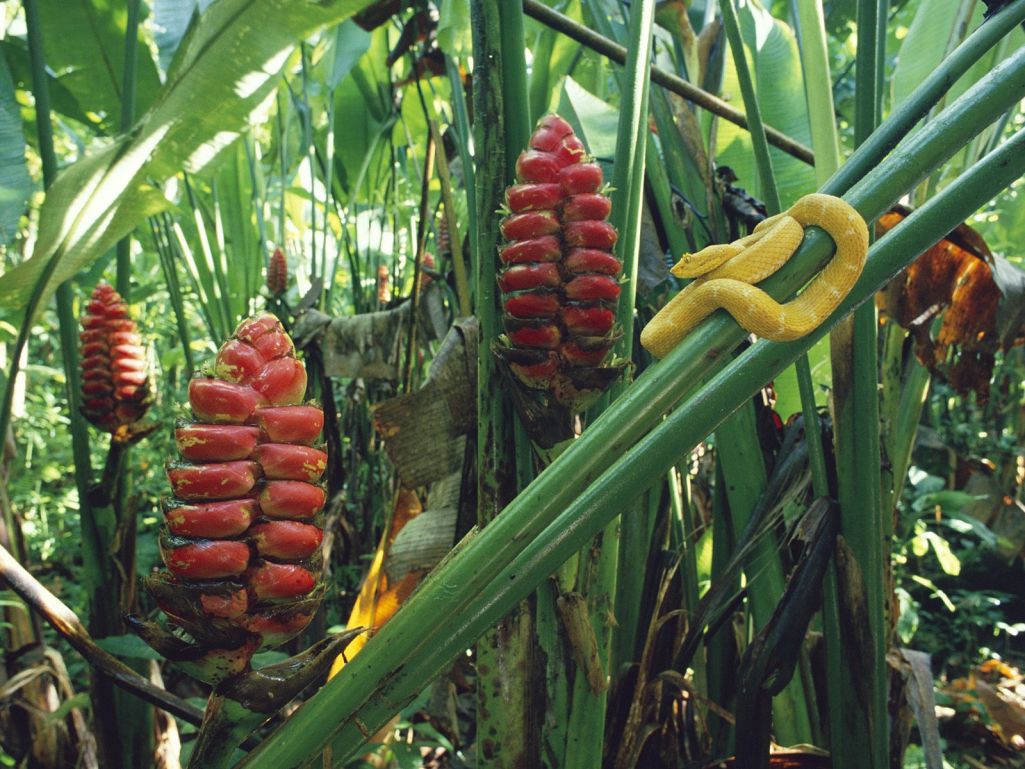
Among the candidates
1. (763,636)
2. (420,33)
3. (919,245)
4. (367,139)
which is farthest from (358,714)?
(367,139)

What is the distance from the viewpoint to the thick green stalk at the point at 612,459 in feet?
1.58

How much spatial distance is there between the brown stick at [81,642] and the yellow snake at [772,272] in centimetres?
57

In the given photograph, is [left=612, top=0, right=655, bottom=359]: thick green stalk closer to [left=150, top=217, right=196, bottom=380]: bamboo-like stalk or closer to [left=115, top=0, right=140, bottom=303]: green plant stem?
[left=115, top=0, right=140, bottom=303]: green plant stem

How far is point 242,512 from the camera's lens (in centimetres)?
55

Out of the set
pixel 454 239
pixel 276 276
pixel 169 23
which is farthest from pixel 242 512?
pixel 276 276

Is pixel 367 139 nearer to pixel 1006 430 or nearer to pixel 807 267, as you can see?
pixel 807 267

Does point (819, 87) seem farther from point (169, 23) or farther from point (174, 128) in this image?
point (169, 23)

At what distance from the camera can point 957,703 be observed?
252 centimetres

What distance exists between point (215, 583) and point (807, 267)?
47cm

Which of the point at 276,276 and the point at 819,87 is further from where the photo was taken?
the point at 276,276

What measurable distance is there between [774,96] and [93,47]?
1704 mm

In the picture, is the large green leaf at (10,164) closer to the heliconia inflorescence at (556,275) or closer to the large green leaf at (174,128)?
the large green leaf at (174,128)

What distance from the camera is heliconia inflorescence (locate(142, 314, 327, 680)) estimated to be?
1.81ft

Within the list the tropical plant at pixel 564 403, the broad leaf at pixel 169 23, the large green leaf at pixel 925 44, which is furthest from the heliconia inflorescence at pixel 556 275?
the broad leaf at pixel 169 23
